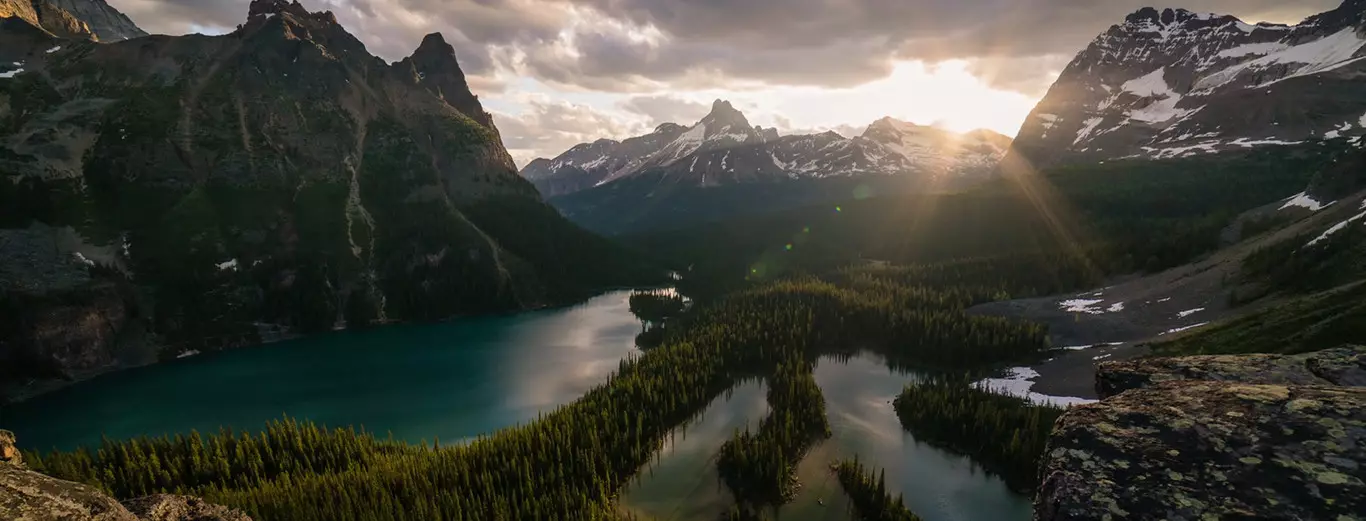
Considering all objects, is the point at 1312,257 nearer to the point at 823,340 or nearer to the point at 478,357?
the point at 823,340

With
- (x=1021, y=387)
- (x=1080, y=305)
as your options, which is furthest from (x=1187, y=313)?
(x=1021, y=387)

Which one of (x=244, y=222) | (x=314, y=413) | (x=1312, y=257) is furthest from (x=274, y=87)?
(x=1312, y=257)

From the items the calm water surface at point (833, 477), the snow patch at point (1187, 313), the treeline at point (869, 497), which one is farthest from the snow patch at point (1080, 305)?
the treeline at point (869, 497)

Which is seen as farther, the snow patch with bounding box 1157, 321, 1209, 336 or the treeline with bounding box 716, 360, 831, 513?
the snow patch with bounding box 1157, 321, 1209, 336

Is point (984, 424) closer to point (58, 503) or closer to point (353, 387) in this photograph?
point (58, 503)

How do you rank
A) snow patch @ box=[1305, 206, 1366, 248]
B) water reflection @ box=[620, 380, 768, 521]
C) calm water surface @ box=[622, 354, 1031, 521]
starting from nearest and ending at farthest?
calm water surface @ box=[622, 354, 1031, 521] < water reflection @ box=[620, 380, 768, 521] < snow patch @ box=[1305, 206, 1366, 248]

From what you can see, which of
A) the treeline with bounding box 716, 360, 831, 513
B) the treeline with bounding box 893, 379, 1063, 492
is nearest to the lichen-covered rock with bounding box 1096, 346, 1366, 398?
the treeline with bounding box 716, 360, 831, 513

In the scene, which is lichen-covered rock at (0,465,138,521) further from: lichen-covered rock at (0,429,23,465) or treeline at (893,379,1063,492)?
treeline at (893,379,1063,492)
